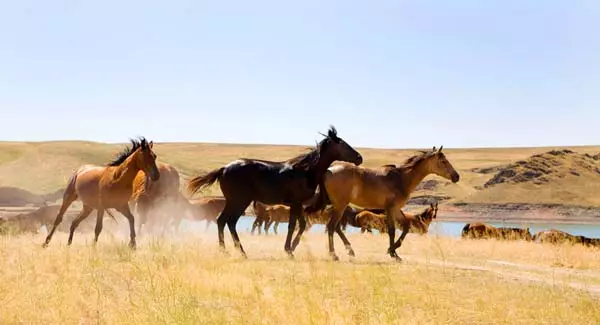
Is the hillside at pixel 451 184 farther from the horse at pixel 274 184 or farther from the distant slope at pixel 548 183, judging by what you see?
the horse at pixel 274 184

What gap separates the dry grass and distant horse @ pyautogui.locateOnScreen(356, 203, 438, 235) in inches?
570

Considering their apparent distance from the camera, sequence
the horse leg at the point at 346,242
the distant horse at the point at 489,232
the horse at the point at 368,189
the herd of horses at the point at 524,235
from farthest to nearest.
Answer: the distant horse at the point at 489,232, the herd of horses at the point at 524,235, the horse at the point at 368,189, the horse leg at the point at 346,242

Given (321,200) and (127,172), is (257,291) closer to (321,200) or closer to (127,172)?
(127,172)

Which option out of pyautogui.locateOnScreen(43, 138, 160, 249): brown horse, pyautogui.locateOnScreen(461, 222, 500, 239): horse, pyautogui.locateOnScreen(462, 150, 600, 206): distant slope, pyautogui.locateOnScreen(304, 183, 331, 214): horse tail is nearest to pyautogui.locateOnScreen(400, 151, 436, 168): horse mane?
pyautogui.locateOnScreen(304, 183, 331, 214): horse tail

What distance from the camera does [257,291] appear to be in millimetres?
8047

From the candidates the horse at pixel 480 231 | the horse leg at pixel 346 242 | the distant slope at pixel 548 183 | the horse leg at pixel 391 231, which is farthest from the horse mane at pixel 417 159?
the distant slope at pixel 548 183

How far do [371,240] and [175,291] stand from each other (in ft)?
46.2

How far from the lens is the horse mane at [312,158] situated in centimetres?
1472

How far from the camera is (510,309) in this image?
8.56m

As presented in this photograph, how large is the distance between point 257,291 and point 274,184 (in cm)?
639

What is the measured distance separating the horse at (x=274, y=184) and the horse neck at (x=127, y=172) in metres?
1.76

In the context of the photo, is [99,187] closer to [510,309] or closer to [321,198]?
[321,198]

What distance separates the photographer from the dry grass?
292 inches

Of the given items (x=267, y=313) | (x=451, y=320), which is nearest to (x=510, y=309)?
(x=451, y=320)
